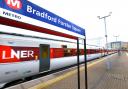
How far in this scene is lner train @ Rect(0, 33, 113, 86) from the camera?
301 inches

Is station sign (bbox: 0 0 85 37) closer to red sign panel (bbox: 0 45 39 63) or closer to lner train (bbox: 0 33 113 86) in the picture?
lner train (bbox: 0 33 113 86)

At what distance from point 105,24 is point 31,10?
139ft

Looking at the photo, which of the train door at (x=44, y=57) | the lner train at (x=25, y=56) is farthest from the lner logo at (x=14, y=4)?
the train door at (x=44, y=57)

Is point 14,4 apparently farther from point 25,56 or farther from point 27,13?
point 25,56

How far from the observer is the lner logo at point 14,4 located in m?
2.39

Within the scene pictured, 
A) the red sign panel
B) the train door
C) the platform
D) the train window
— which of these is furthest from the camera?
the train window

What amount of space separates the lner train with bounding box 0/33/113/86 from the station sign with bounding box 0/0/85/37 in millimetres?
1827

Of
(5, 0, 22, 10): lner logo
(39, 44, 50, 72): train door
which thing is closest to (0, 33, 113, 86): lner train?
(39, 44, 50, 72): train door

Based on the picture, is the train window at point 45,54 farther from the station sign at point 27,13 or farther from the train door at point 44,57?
the station sign at point 27,13

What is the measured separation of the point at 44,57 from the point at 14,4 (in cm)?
882

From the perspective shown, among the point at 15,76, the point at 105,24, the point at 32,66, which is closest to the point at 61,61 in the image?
the point at 32,66

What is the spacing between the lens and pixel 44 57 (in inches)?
440

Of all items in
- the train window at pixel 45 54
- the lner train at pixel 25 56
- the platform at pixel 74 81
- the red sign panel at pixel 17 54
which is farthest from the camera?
the train window at pixel 45 54

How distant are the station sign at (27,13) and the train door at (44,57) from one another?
7170 mm
